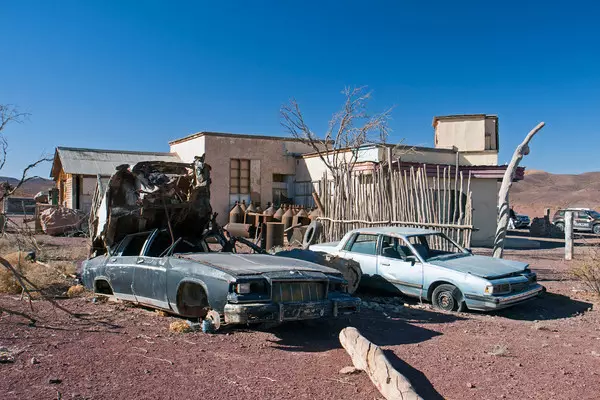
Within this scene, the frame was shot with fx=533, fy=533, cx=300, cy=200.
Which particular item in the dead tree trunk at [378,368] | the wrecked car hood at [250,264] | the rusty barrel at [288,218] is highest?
the rusty barrel at [288,218]

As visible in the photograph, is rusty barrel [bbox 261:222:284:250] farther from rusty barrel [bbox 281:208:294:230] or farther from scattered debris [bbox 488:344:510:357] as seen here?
scattered debris [bbox 488:344:510:357]

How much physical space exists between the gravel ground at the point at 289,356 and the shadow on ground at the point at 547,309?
0.31 ft

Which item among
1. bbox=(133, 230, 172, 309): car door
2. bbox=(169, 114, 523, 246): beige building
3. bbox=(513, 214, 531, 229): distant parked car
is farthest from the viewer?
bbox=(513, 214, 531, 229): distant parked car

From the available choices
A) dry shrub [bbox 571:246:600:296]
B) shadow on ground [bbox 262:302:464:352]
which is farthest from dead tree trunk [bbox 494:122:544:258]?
shadow on ground [bbox 262:302:464:352]

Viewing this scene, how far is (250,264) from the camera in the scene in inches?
265

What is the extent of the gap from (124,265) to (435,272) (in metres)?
4.75

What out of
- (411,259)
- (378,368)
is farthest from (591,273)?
(378,368)

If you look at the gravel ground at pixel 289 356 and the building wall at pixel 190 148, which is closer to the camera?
the gravel ground at pixel 289 356

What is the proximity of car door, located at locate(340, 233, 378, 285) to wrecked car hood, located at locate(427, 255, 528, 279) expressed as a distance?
1.14 metres

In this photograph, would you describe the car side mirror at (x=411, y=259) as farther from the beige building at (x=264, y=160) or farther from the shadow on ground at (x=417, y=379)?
the beige building at (x=264, y=160)

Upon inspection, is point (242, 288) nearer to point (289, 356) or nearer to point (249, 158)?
point (289, 356)

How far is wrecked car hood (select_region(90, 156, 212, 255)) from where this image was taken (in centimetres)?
809

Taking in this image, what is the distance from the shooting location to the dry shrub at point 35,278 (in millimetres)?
9188

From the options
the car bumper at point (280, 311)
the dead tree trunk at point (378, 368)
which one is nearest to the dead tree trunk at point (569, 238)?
the car bumper at point (280, 311)
